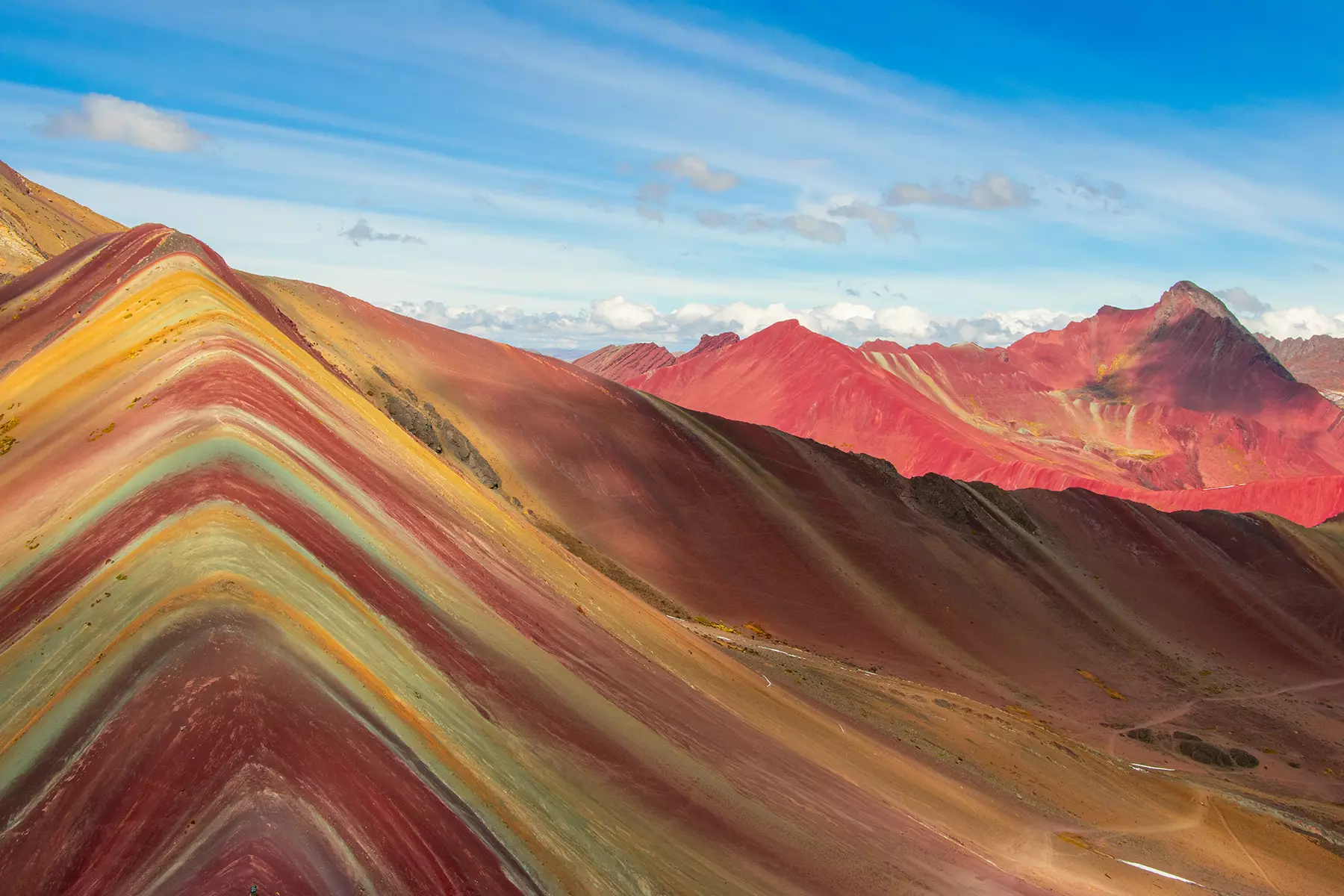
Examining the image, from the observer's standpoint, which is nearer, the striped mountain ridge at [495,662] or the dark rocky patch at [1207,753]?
the striped mountain ridge at [495,662]

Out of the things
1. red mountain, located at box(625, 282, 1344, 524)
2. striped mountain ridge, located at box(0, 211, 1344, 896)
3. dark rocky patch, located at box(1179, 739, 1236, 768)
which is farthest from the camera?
red mountain, located at box(625, 282, 1344, 524)

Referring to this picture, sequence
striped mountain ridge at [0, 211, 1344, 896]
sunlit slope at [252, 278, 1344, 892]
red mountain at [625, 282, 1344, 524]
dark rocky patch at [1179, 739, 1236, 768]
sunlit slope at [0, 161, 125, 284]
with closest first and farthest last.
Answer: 1. striped mountain ridge at [0, 211, 1344, 896]
2. sunlit slope at [252, 278, 1344, 892]
3. dark rocky patch at [1179, 739, 1236, 768]
4. sunlit slope at [0, 161, 125, 284]
5. red mountain at [625, 282, 1344, 524]

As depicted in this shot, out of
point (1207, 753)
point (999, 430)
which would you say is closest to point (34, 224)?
point (1207, 753)

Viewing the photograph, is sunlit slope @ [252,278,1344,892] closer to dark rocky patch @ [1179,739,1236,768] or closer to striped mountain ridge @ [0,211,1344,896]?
striped mountain ridge @ [0,211,1344,896]

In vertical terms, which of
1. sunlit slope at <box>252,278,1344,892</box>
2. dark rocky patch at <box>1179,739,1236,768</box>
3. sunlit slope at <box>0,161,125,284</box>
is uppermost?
sunlit slope at <box>0,161,125,284</box>

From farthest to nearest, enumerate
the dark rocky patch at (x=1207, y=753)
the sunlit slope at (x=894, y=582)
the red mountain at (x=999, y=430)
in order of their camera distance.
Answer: the red mountain at (x=999, y=430)
the dark rocky patch at (x=1207, y=753)
the sunlit slope at (x=894, y=582)

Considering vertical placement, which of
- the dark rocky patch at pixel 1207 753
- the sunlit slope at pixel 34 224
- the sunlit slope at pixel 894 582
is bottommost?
the dark rocky patch at pixel 1207 753

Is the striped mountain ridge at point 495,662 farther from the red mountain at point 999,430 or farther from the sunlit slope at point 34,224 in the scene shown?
the red mountain at point 999,430

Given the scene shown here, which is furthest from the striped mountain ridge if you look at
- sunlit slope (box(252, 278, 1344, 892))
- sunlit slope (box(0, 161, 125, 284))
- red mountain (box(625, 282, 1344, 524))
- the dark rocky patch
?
red mountain (box(625, 282, 1344, 524))

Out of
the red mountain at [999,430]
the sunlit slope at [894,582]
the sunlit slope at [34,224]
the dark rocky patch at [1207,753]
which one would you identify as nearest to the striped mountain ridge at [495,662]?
the dark rocky patch at [1207,753]

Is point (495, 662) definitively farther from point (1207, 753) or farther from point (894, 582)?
point (894, 582)

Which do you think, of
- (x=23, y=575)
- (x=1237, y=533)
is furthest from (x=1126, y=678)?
(x=23, y=575)
